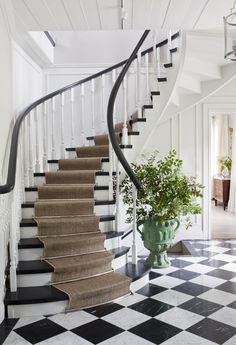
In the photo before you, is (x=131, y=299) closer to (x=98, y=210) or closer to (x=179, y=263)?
(x=98, y=210)

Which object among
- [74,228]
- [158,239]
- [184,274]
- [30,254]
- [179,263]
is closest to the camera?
[30,254]

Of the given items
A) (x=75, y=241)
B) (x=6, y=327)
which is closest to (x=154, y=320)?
(x=75, y=241)

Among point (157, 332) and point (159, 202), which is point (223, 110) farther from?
point (157, 332)

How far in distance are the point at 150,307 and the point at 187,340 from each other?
0.60 m

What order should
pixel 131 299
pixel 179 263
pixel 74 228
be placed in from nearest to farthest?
1. pixel 131 299
2. pixel 74 228
3. pixel 179 263

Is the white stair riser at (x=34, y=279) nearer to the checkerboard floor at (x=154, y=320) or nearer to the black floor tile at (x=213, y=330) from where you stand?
the checkerboard floor at (x=154, y=320)

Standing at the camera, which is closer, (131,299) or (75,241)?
(131,299)


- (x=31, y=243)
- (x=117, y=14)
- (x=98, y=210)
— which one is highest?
(x=117, y=14)

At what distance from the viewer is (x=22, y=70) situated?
4.78 meters

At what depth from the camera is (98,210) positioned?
13.3ft

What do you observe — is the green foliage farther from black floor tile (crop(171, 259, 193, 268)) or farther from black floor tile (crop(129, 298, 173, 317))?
black floor tile (crop(129, 298, 173, 317))

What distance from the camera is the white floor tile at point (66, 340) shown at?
2568 mm

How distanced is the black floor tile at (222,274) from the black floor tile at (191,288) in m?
0.40

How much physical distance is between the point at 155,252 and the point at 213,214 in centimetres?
485
